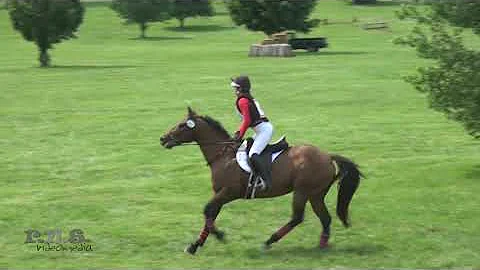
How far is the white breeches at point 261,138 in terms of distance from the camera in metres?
13.0

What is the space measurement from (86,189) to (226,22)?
78.9 m

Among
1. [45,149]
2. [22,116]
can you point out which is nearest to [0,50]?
[22,116]

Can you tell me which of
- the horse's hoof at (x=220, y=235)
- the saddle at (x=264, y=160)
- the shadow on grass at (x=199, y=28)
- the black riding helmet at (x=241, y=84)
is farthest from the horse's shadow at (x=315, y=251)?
the shadow on grass at (x=199, y=28)

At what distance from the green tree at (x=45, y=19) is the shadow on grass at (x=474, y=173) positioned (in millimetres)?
35402

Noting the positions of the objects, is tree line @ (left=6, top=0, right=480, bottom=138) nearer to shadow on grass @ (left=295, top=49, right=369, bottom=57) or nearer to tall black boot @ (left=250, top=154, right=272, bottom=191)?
shadow on grass @ (left=295, top=49, right=369, bottom=57)

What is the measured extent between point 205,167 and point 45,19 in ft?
104

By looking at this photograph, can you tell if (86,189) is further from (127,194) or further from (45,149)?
(45,149)

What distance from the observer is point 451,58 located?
18.9m

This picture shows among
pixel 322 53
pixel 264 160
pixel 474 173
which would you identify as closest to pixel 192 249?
pixel 264 160

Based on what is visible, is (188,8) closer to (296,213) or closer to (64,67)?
(64,67)

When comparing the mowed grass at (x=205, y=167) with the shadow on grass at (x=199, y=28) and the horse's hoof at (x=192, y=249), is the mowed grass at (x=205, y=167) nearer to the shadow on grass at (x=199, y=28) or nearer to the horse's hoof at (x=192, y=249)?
the horse's hoof at (x=192, y=249)

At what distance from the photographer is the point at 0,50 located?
68312 millimetres

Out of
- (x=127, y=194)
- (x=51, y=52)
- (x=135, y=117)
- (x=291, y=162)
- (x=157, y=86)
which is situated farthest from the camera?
→ (x=51, y=52)

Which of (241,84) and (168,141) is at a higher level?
(241,84)
